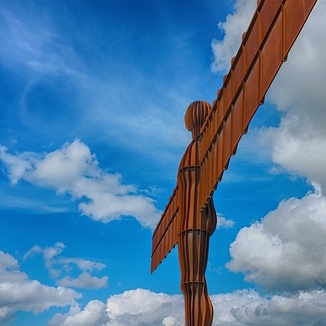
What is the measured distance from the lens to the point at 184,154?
15078 millimetres

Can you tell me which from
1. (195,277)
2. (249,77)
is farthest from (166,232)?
(249,77)

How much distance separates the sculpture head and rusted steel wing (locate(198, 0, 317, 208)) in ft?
4.84

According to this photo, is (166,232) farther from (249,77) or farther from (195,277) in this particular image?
(249,77)

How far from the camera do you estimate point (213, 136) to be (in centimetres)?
1259

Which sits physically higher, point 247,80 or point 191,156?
point 191,156

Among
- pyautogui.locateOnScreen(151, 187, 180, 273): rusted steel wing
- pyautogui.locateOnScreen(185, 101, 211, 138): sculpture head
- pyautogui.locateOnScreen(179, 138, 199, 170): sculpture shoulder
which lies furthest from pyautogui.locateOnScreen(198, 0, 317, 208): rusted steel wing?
pyautogui.locateOnScreen(151, 187, 180, 273): rusted steel wing

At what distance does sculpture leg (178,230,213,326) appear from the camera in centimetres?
1373

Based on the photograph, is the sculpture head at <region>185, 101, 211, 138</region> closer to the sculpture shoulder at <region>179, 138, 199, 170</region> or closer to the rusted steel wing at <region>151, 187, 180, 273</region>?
the sculpture shoulder at <region>179, 138, 199, 170</region>

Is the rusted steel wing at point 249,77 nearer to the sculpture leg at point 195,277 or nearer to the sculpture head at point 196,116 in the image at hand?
the sculpture leg at point 195,277

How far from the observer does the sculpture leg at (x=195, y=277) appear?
13.7m

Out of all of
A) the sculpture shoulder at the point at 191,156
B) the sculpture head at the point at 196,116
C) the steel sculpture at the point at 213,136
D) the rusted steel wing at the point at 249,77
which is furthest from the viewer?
the sculpture head at the point at 196,116

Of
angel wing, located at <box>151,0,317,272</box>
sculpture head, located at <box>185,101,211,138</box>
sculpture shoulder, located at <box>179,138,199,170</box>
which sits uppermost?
sculpture head, located at <box>185,101,211,138</box>

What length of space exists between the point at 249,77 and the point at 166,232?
27.4 ft

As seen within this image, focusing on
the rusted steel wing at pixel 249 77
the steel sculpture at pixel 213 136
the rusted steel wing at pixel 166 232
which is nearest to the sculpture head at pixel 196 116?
the steel sculpture at pixel 213 136
